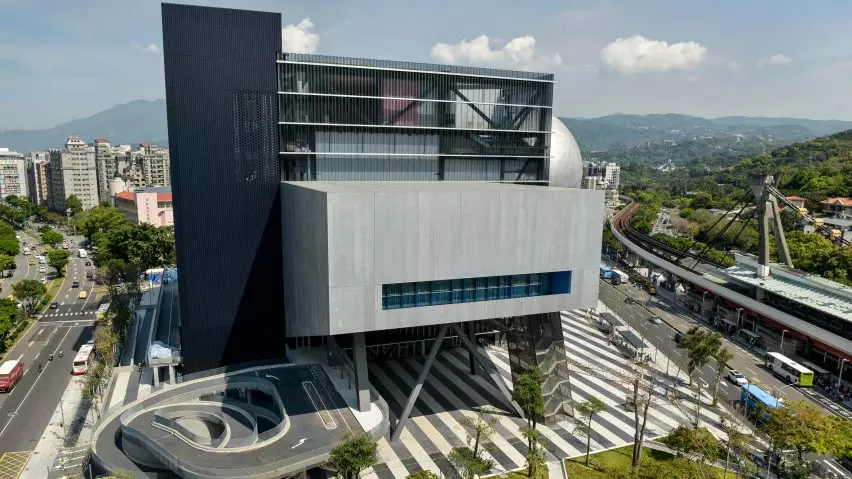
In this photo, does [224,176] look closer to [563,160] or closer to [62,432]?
[62,432]

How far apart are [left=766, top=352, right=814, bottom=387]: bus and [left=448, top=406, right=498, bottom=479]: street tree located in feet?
89.1

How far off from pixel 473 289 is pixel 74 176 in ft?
557

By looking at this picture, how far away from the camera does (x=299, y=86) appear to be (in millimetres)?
38344

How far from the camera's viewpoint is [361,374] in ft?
107

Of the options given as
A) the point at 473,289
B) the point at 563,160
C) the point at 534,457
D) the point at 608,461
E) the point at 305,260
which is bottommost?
the point at 608,461

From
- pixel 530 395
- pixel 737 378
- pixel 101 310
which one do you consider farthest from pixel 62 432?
pixel 737 378

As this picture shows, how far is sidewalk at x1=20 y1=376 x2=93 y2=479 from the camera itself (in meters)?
32.8

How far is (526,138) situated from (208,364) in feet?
102

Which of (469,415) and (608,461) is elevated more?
(608,461)

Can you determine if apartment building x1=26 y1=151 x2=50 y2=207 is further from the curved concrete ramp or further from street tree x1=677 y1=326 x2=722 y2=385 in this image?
street tree x1=677 y1=326 x2=722 y2=385

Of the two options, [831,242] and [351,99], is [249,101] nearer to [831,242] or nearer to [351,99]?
[351,99]

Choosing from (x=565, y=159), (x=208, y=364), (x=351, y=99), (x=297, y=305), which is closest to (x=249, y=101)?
(x=351, y=99)

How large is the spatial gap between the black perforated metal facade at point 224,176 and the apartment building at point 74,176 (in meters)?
152

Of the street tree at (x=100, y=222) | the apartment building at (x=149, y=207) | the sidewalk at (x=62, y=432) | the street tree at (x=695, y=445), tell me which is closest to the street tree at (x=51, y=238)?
the street tree at (x=100, y=222)
